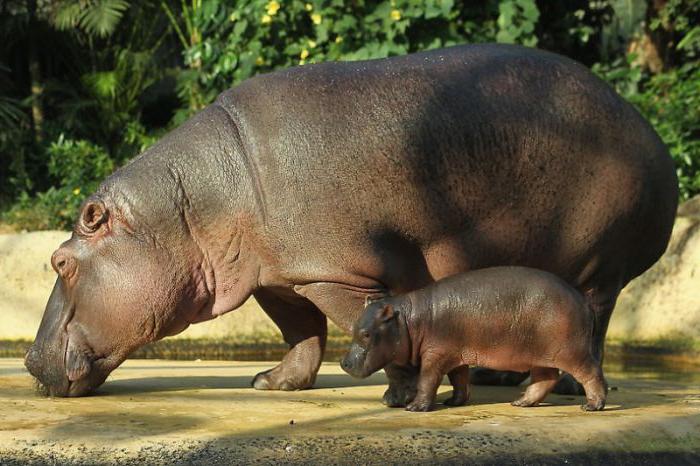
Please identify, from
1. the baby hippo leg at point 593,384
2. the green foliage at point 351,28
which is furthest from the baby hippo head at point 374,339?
the green foliage at point 351,28

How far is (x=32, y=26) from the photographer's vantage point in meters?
14.7

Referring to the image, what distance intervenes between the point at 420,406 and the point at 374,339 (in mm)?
308

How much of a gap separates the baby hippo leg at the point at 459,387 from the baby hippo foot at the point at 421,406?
241 millimetres

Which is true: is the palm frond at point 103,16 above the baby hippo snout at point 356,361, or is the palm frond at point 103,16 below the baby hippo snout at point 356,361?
below

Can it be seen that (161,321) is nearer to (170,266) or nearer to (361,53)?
(170,266)

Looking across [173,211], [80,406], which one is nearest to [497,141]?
[173,211]

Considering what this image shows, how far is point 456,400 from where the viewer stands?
471 cm

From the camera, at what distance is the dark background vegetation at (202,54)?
10633 millimetres

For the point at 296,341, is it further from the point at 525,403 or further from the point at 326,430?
the point at 326,430

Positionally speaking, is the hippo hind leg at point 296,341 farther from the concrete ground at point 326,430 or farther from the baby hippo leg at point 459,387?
the baby hippo leg at point 459,387

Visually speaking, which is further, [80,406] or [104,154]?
[104,154]

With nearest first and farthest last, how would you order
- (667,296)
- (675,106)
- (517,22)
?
(667,296), (517,22), (675,106)

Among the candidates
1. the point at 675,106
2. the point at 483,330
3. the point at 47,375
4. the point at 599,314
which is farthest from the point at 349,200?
the point at 675,106

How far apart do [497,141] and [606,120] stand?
546 millimetres
